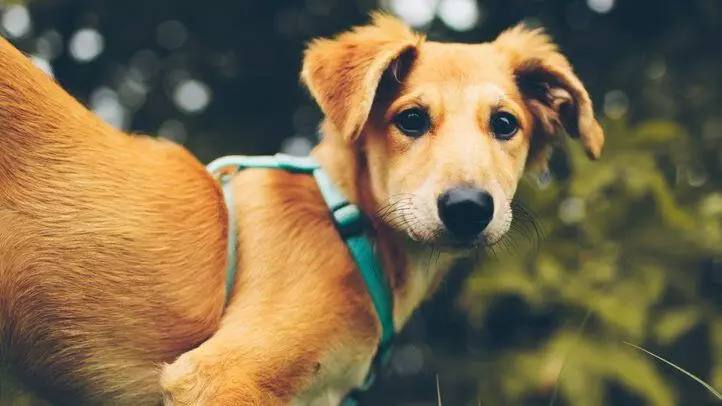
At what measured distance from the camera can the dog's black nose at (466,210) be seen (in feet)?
7.15

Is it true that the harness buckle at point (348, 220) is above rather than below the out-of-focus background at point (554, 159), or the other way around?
above

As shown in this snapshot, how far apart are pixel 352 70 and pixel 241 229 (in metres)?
0.62

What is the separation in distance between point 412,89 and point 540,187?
1366 mm

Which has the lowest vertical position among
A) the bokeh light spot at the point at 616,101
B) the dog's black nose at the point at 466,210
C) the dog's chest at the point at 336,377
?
the bokeh light spot at the point at 616,101

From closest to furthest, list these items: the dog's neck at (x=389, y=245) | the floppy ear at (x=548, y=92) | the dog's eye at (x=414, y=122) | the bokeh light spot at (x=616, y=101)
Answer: the dog's eye at (x=414, y=122), the dog's neck at (x=389, y=245), the floppy ear at (x=548, y=92), the bokeh light spot at (x=616, y=101)

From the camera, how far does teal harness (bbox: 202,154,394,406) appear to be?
2.51 metres

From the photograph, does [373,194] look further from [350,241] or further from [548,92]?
[548,92]

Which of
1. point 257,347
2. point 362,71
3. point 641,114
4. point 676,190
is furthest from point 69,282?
point 641,114

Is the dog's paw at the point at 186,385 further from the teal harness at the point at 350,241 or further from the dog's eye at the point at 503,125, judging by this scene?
the dog's eye at the point at 503,125

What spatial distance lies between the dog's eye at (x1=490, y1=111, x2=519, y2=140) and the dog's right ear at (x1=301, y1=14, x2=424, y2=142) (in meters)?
0.34

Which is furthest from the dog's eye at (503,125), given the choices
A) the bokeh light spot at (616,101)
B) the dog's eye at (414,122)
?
the bokeh light spot at (616,101)

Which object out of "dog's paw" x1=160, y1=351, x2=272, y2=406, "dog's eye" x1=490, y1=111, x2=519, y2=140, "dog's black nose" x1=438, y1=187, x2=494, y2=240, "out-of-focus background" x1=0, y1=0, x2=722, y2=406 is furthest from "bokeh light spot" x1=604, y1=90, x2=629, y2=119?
"dog's paw" x1=160, y1=351, x2=272, y2=406

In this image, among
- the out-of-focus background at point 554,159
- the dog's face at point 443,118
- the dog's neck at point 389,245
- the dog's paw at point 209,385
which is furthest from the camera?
the out-of-focus background at point 554,159

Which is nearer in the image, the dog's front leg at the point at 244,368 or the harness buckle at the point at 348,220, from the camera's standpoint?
the dog's front leg at the point at 244,368
